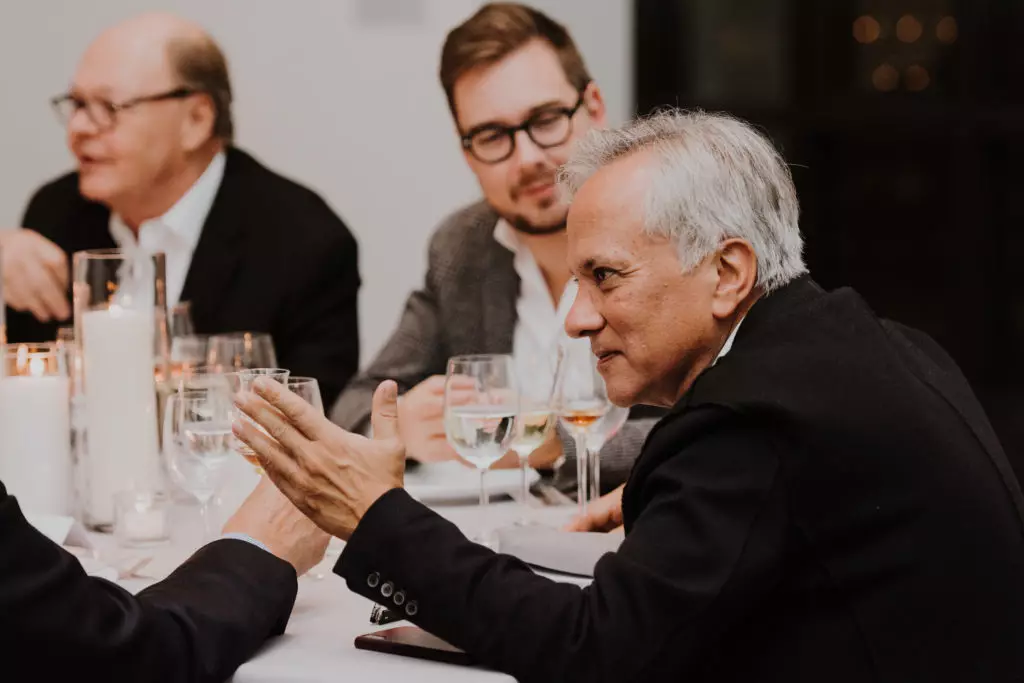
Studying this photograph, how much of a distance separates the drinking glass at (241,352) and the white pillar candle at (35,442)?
0.28 m

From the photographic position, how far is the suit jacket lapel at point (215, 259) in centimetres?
327

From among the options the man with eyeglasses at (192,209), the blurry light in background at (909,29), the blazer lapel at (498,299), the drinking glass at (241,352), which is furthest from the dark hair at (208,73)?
the blurry light in background at (909,29)

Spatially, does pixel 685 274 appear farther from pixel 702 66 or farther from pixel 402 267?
pixel 702 66

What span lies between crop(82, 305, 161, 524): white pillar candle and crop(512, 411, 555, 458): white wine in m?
0.58

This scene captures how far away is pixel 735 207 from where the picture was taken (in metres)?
1.35

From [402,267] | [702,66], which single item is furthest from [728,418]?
[702,66]

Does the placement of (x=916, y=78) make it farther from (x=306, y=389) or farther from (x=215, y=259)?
(x=306, y=389)

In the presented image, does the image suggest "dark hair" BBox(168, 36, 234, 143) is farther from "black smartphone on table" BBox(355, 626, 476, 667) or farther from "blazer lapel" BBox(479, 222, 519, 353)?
"black smartphone on table" BBox(355, 626, 476, 667)

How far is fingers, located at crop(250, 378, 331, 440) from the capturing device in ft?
4.14

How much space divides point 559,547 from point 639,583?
0.43m

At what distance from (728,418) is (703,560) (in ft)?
0.44

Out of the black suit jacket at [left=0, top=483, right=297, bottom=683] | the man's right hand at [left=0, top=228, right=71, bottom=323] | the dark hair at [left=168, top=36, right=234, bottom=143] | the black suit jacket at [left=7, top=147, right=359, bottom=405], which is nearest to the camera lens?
the black suit jacket at [left=0, top=483, right=297, bottom=683]

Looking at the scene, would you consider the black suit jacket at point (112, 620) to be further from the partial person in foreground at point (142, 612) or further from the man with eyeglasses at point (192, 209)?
the man with eyeglasses at point (192, 209)

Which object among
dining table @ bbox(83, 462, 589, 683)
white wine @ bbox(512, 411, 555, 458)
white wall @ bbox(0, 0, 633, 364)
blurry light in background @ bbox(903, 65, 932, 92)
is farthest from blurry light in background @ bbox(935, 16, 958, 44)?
white wine @ bbox(512, 411, 555, 458)
